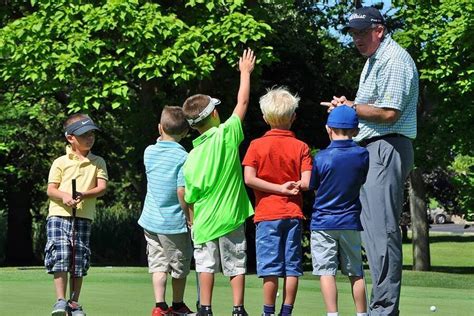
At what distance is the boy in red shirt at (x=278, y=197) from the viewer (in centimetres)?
805

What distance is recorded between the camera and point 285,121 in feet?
26.6

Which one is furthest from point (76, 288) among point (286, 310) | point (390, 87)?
point (390, 87)

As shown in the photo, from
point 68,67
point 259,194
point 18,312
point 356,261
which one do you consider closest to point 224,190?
point 259,194

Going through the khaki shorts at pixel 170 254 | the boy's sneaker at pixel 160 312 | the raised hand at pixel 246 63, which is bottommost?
the boy's sneaker at pixel 160 312

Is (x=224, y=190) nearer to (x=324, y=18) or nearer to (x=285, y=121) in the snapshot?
(x=285, y=121)

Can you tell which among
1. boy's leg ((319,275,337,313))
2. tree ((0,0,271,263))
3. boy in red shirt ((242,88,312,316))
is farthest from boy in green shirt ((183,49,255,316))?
tree ((0,0,271,263))

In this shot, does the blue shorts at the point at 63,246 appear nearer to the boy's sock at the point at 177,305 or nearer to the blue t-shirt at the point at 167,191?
the blue t-shirt at the point at 167,191

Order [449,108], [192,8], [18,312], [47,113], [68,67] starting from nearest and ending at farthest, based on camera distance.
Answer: [18,312], [68,67], [192,8], [449,108], [47,113]

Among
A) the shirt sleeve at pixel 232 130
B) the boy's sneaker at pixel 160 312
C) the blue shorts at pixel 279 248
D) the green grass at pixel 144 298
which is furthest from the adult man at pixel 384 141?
the green grass at pixel 144 298

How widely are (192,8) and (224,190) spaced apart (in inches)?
661

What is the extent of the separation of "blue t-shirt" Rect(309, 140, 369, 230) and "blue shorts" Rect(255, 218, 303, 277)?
452mm

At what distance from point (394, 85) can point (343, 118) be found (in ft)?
1.31

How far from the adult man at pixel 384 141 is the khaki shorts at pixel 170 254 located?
2066 mm

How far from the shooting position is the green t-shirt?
8203mm
